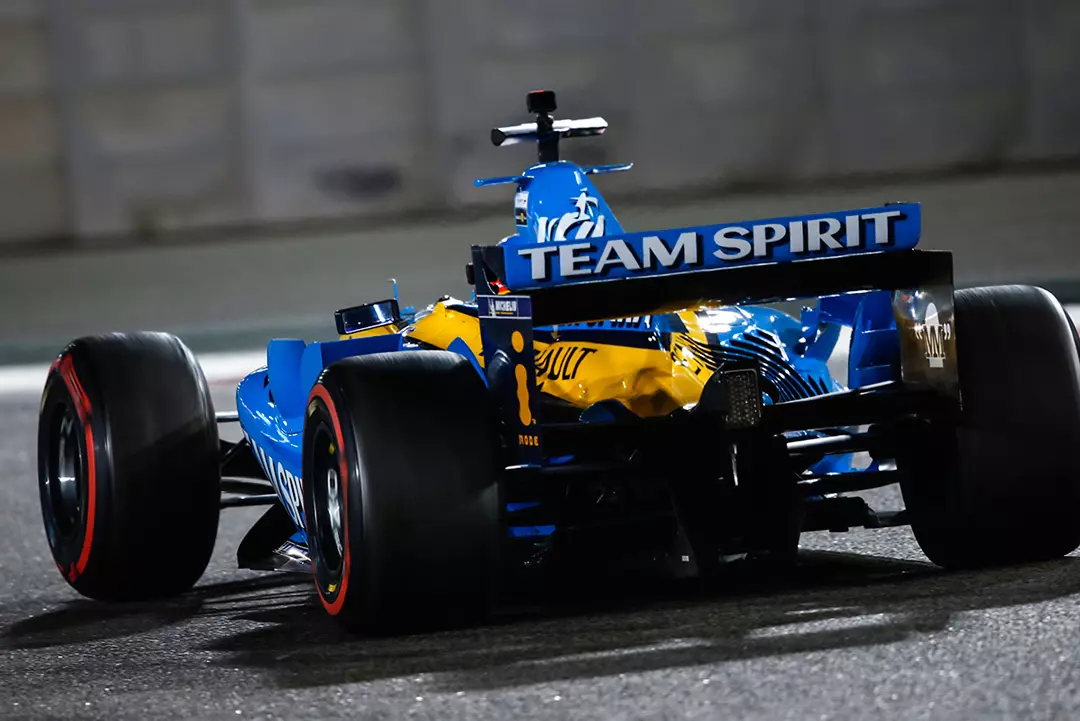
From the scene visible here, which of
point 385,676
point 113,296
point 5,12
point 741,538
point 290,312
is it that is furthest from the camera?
point 5,12

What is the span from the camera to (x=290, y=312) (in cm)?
1597

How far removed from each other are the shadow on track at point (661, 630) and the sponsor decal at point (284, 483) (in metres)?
0.40

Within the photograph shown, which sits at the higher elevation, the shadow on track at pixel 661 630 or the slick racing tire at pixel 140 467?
the slick racing tire at pixel 140 467

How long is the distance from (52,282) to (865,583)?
15795 mm

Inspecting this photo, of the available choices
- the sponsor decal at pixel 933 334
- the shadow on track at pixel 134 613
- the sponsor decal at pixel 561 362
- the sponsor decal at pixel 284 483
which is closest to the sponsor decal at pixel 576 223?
the sponsor decal at pixel 561 362

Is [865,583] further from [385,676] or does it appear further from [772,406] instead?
[385,676]

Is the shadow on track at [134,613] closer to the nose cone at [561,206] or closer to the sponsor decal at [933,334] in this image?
the nose cone at [561,206]

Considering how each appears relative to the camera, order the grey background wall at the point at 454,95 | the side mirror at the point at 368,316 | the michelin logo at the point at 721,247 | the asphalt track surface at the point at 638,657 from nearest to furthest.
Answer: the asphalt track surface at the point at 638,657 < the michelin logo at the point at 721,247 < the side mirror at the point at 368,316 < the grey background wall at the point at 454,95

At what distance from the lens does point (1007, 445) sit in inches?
206

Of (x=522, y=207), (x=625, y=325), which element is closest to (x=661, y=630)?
(x=625, y=325)

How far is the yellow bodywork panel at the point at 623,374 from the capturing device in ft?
17.7

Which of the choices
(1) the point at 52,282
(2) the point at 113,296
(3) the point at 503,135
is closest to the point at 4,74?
(1) the point at 52,282

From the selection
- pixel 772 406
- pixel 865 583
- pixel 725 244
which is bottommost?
pixel 865 583

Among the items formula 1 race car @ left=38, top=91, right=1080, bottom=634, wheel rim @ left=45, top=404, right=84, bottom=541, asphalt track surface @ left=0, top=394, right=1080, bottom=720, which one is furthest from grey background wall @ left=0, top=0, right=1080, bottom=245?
asphalt track surface @ left=0, top=394, right=1080, bottom=720
